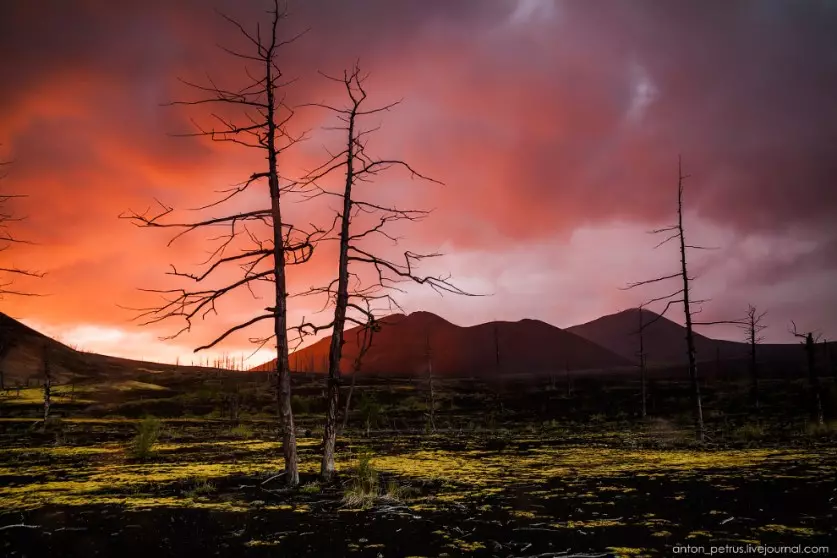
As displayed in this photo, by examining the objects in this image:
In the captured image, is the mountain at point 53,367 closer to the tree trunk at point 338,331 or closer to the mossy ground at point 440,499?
the mossy ground at point 440,499

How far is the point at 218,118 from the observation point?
1361cm

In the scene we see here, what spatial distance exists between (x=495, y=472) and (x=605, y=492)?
4546mm

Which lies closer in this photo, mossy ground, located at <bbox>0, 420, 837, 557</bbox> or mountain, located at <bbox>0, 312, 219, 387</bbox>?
mossy ground, located at <bbox>0, 420, 837, 557</bbox>

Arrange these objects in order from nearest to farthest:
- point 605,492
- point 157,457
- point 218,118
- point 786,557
→ point 786,557
point 605,492
point 218,118
point 157,457

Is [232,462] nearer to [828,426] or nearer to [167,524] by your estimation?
[167,524]

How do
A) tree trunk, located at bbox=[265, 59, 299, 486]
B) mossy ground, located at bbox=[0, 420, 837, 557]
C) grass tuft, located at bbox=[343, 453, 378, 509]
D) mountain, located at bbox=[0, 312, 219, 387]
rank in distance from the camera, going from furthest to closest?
1. mountain, located at bbox=[0, 312, 219, 387]
2. tree trunk, located at bbox=[265, 59, 299, 486]
3. grass tuft, located at bbox=[343, 453, 378, 509]
4. mossy ground, located at bbox=[0, 420, 837, 557]

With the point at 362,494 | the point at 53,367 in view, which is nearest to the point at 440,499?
the point at 362,494

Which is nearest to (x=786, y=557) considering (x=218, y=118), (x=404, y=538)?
(x=404, y=538)

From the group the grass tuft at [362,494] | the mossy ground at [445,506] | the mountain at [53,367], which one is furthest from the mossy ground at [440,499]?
the mountain at [53,367]

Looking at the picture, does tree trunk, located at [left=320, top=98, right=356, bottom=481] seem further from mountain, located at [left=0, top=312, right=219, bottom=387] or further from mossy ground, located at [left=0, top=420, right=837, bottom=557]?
mountain, located at [left=0, top=312, right=219, bottom=387]

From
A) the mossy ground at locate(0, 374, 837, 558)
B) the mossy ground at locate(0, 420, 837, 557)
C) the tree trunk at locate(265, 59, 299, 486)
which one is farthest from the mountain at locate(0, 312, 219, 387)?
the tree trunk at locate(265, 59, 299, 486)

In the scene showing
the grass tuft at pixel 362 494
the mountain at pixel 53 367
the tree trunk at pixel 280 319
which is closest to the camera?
the grass tuft at pixel 362 494

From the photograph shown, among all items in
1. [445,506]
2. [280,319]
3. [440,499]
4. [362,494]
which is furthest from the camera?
[280,319]

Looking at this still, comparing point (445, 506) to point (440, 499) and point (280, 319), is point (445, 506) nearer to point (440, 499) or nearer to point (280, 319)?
point (440, 499)
